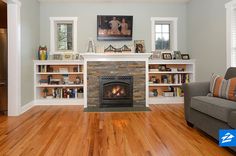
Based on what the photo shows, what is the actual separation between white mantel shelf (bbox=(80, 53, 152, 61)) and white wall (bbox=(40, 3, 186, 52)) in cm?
67

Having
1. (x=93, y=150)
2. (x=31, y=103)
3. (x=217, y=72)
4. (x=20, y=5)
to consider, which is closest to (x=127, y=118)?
(x=93, y=150)

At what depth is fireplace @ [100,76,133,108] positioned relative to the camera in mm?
5598

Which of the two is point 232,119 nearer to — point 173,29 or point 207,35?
point 207,35

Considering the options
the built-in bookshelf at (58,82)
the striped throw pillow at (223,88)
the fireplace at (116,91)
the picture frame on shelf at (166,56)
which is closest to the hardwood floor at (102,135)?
the striped throw pillow at (223,88)

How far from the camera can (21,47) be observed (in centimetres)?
480

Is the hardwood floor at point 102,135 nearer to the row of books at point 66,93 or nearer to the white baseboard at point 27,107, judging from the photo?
the white baseboard at point 27,107

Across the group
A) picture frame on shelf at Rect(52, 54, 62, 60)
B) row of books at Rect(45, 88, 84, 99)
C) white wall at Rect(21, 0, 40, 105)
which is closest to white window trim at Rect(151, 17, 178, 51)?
row of books at Rect(45, 88, 84, 99)

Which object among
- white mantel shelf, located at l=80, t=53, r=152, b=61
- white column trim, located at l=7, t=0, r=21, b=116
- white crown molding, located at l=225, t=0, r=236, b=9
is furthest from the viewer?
white mantel shelf, located at l=80, t=53, r=152, b=61

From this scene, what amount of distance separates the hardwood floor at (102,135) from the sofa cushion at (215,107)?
15.7 inches

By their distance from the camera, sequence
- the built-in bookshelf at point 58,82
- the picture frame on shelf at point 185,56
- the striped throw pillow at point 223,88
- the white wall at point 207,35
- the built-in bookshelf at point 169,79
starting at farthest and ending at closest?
1. the picture frame on shelf at point 185,56
2. the built-in bookshelf at point 169,79
3. the built-in bookshelf at point 58,82
4. the white wall at point 207,35
5. the striped throw pillow at point 223,88

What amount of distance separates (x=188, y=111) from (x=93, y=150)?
1867 mm

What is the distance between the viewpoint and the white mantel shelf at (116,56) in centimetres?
551

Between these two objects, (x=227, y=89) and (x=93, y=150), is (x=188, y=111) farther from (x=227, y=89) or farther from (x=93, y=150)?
(x=93, y=150)

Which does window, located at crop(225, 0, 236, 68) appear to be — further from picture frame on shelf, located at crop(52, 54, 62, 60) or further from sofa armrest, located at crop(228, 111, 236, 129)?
picture frame on shelf, located at crop(52, 54, 62, 60)
